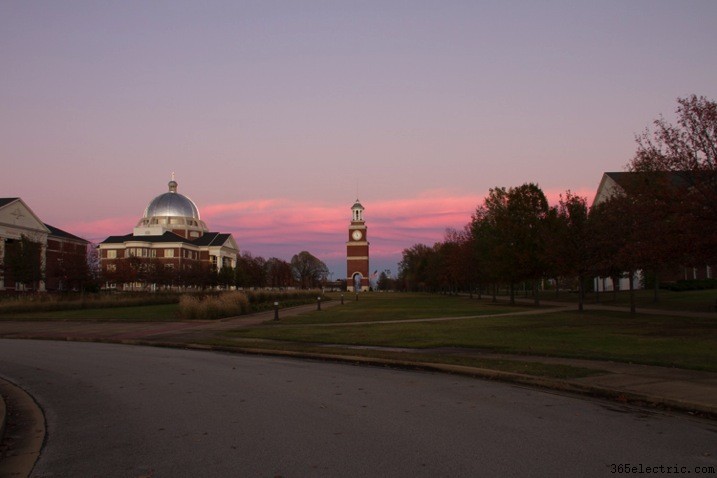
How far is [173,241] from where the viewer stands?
123 metres

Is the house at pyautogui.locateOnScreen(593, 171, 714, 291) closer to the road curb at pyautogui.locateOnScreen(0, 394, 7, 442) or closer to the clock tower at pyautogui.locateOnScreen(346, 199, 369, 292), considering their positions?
the road curb at pyautogui.locateOnScreen(0, 394, 7, 442)

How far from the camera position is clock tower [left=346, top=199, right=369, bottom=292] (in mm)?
155000

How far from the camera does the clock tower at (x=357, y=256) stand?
509 feet

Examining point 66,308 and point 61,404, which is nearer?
point 61,404

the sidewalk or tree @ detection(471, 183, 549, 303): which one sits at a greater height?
tree @ detection(471, 183, 549, 303)

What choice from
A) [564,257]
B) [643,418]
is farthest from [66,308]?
[643,418]

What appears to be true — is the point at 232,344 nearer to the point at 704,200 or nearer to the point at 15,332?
the point at 15,332

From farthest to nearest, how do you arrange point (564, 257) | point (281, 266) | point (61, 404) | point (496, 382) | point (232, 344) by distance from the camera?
point (281, 266), point (564, 257), point (232, 344), point (496, 382), point (61, 404)

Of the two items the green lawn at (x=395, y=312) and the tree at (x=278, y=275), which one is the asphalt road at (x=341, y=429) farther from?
the tree at (x=278, y=275)

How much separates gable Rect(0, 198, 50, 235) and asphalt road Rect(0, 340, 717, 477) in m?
86.0

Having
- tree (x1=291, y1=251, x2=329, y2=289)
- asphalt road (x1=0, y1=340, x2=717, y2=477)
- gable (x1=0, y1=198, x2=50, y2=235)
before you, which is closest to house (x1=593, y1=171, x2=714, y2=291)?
asphalt road (x1=0, y1=340, x2=717, y2=477)

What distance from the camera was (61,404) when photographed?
9.89 metres

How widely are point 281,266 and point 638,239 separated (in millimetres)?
120839

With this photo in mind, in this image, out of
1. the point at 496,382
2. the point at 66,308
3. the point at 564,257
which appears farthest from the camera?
the point at 66,308
